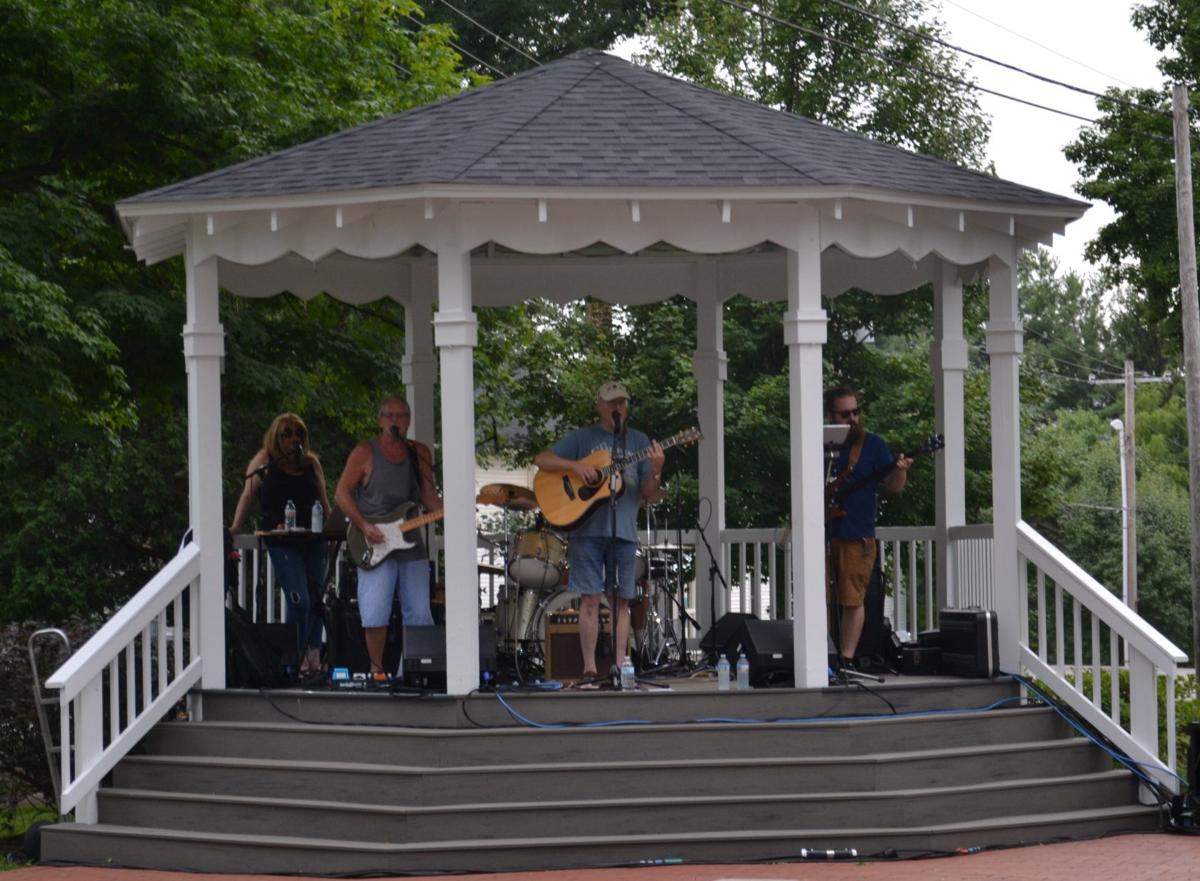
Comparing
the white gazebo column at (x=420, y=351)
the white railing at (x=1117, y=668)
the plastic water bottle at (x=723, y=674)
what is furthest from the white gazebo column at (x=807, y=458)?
the white gazebo column at (x=420, y=351)

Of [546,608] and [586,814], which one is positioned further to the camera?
[546,608]

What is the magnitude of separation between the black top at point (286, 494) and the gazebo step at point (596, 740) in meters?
1.92

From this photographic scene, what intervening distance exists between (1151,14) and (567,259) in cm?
1596

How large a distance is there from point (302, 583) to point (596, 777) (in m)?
3.05

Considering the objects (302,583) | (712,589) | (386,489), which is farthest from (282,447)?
(712,589)

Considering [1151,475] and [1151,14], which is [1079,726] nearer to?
[1151,14]

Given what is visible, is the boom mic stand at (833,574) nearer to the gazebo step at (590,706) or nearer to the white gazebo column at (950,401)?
the gazebo step at (590,706)

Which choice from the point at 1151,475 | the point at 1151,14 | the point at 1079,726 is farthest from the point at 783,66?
the point at 1151,475

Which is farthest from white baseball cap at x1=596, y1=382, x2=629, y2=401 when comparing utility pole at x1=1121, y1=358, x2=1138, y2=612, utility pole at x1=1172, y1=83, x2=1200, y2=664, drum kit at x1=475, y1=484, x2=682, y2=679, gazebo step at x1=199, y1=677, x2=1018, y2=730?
utility pole at x1=1121, y1=358, x2=1138, y2=612

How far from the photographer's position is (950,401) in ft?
40.7

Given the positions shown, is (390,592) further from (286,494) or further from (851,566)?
(851,566)

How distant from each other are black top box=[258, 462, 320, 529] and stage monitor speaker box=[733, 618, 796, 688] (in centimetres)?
312

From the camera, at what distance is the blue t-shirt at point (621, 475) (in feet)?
35.7

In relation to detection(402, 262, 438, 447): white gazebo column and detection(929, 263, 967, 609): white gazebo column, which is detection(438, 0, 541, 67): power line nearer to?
detection(402, 262, 438, 447): white gazebo column
